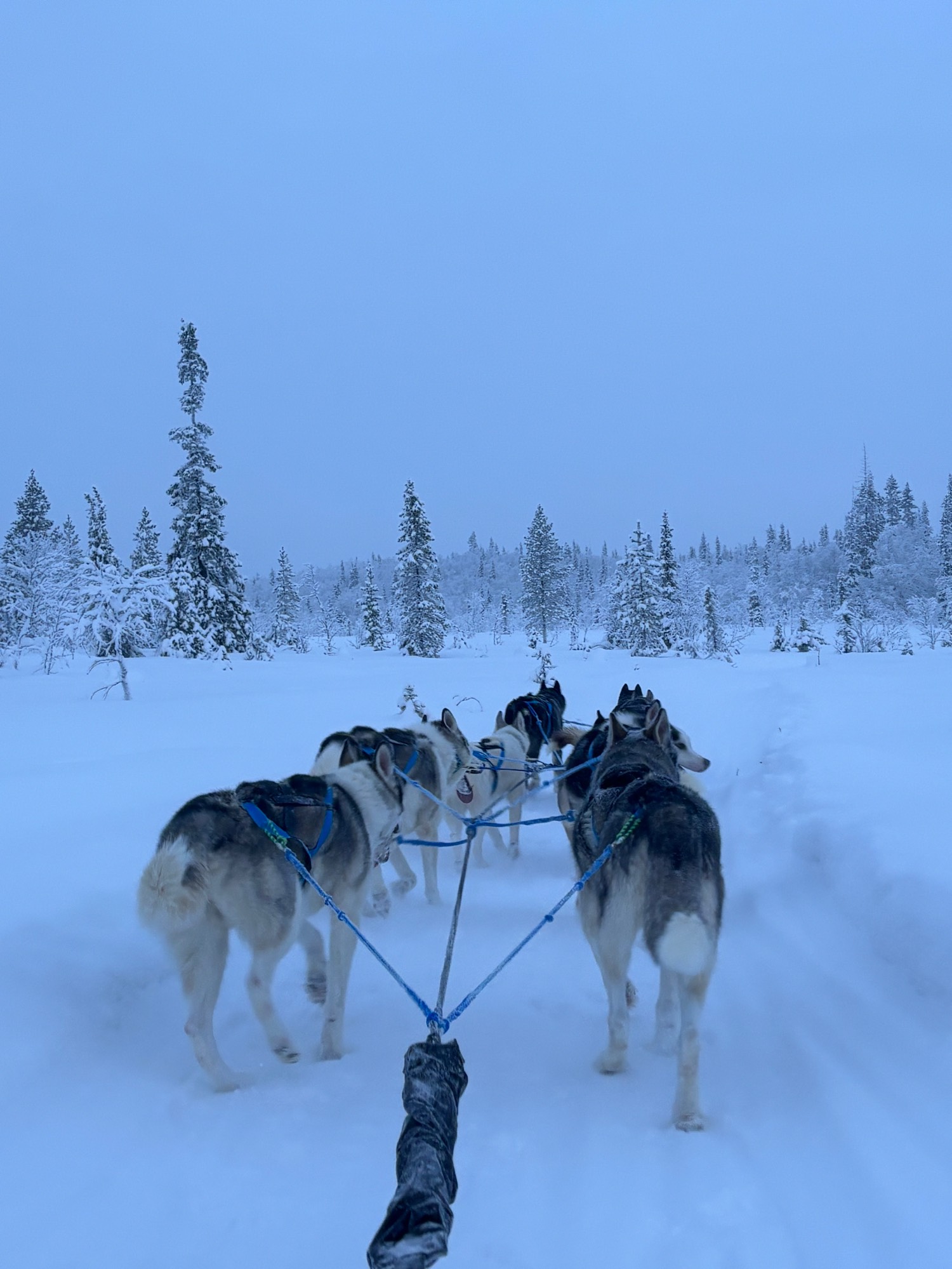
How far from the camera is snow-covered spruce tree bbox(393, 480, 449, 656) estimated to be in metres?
36.5

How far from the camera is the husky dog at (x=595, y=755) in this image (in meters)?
5.25

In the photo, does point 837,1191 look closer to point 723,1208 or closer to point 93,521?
point 723,1208

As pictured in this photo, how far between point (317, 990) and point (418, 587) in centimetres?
3310

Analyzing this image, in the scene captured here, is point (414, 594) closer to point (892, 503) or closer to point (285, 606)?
point (285, 606)

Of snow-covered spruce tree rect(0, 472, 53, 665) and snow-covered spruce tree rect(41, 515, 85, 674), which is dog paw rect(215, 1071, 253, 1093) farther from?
snow-covered spruce tree rect(0, 472, 53, 665)

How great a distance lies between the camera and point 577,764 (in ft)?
18.3

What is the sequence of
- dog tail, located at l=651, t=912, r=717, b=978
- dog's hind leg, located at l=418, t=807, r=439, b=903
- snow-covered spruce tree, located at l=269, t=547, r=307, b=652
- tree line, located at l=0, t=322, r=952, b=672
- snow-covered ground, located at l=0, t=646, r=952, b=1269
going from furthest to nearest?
snow-covered spruce tree, located at l=269, t=547, r=307, b=652 < tree line, located at l=0, t=322, r=952, b=672 < dog's hind leg, located at l=418, t=807, r=439, b=903 < dog tail, located at l=651, t=912, r=717, b=978 < snow-covered ground, located at l=0, t=646, r=952, b=1269

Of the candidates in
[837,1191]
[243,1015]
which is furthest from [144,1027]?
[837,1191]

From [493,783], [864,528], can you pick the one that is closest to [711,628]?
[864,528]

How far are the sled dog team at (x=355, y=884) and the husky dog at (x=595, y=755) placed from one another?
0.85m

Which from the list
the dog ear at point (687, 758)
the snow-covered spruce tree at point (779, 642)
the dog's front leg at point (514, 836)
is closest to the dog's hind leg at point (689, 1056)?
the dog ear at point (687, 758)

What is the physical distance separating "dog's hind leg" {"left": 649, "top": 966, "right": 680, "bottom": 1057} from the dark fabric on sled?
5.01 feet

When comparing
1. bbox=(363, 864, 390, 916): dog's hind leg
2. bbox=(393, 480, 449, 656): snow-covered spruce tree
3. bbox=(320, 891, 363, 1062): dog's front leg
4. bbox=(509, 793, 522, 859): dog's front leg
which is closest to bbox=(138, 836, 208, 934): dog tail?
bbox=(320, 891, 363, 1062): dog's front leg

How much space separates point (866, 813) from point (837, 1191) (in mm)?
2912
